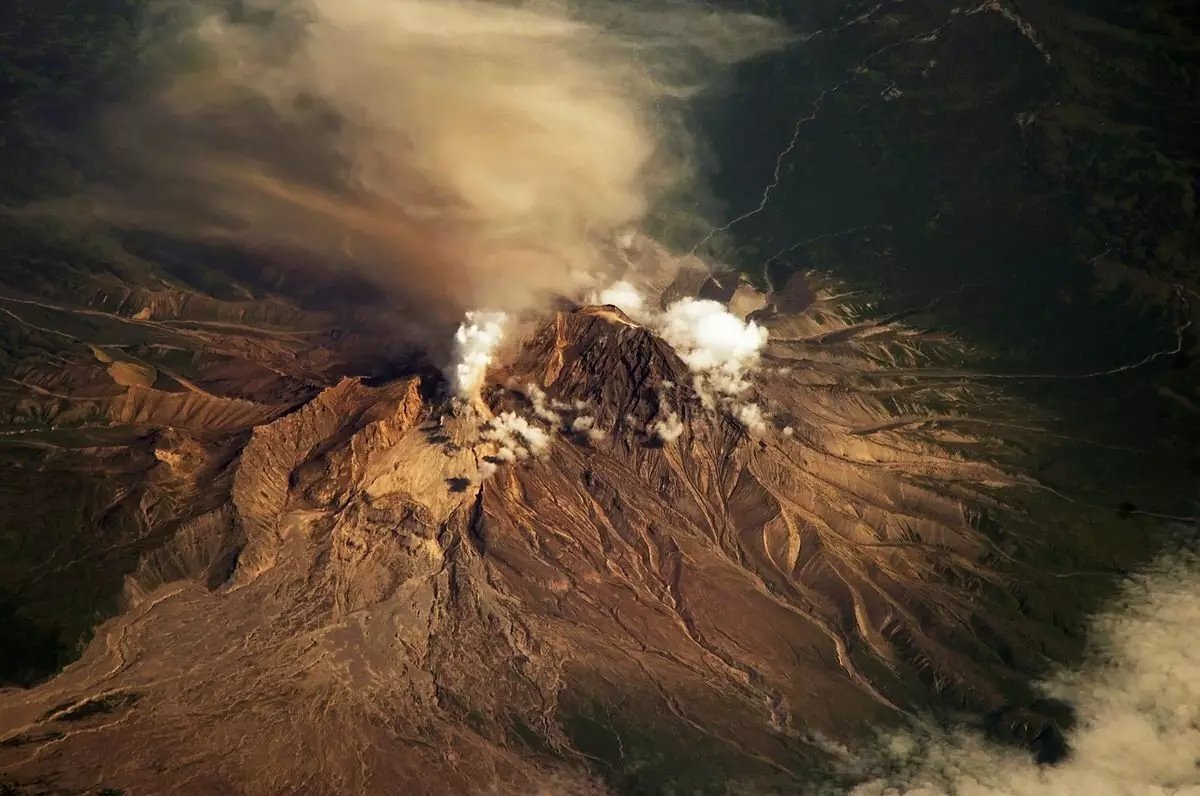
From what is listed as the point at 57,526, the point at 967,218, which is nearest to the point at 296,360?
the point at 57,526

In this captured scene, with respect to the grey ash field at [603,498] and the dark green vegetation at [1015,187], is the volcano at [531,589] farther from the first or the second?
the dark green vegetation at [1015,187]

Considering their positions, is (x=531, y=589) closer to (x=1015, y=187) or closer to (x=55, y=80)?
(x=1015, y=187)

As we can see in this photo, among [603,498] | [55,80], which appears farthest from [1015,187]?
[55,80]

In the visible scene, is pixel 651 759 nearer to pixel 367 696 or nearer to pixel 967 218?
pixel 367 696

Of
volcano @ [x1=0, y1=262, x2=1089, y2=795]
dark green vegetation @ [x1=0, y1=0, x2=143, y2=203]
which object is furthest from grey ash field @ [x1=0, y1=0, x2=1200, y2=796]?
dark green vegetation @ [x1=0, y1=0, x2=143, y2=203]

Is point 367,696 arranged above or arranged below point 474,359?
A: below
